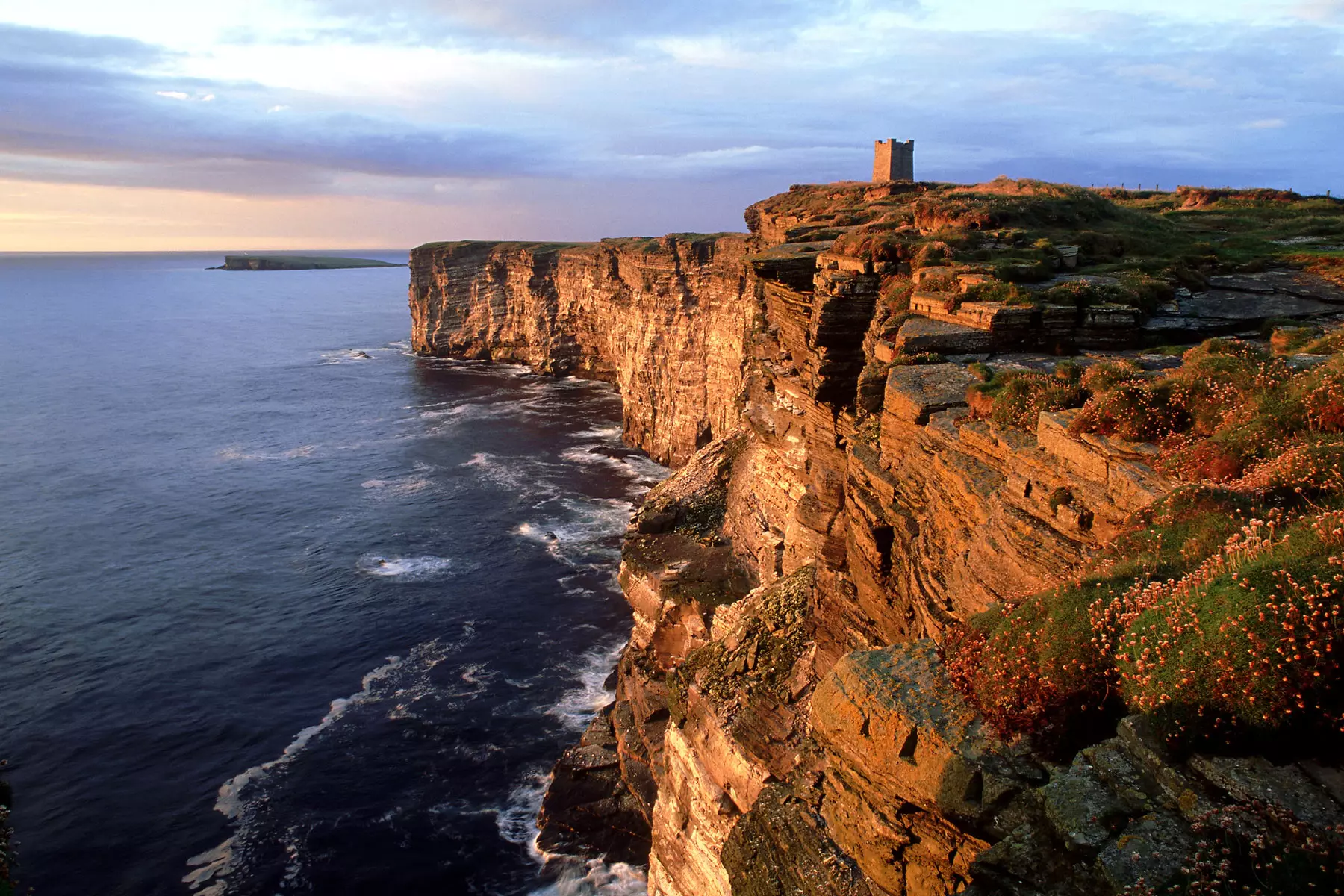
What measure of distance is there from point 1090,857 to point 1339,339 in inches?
558

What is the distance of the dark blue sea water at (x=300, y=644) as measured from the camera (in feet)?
104

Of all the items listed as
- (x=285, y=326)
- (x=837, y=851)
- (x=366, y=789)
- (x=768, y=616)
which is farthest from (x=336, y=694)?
(x=285, y=326)

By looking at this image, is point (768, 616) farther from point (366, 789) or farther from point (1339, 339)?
point (366, 789)

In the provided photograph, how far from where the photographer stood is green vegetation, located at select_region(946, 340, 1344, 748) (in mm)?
6566

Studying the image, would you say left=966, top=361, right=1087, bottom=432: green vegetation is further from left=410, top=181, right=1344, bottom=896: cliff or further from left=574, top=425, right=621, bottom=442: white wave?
left=574, top=425, right=621, bottom=442: white wave

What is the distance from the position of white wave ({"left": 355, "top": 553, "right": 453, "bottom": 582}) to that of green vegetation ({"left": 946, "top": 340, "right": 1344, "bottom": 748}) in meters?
47.6

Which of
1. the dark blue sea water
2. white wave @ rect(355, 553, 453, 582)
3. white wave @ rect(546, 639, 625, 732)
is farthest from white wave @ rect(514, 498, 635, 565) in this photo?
white wave @ rect(546, 639, 625, 732)

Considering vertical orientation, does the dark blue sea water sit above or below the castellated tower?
below

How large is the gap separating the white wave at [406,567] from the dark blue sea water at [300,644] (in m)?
0.21

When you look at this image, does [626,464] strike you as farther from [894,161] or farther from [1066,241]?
[1066,241]

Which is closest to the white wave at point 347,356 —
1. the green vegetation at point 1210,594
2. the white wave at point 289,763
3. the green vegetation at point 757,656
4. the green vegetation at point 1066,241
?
the white wave at point 289,763

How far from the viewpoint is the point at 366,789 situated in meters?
34.3

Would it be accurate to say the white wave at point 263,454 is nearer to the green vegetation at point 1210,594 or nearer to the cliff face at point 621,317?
the cliff face at point 621,317

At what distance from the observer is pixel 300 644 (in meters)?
45.0
